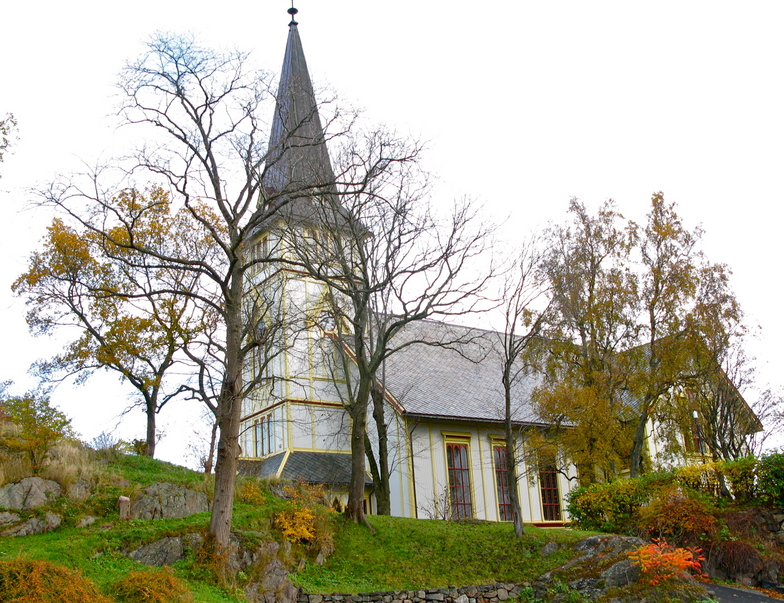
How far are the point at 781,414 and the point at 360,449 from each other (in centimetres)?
1933

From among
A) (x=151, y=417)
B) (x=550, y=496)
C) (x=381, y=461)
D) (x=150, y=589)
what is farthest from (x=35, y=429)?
(x=550, y=496)

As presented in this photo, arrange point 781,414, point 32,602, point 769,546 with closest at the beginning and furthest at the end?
point 32,602, point 769,546, point 781,414

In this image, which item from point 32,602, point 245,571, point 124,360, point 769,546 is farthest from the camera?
point 124,360

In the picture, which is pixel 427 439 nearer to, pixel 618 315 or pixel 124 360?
pixel 618 315

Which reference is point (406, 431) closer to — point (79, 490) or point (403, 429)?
point (403, 429)

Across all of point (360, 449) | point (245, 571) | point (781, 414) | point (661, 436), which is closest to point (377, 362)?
point (360, 449)

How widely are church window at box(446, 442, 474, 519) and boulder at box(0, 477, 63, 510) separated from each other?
1403cm

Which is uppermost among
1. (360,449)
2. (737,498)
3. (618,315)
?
(618,315)

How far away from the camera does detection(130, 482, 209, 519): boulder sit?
593 inches

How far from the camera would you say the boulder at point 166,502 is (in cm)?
1507

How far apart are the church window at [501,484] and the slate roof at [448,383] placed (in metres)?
1.51

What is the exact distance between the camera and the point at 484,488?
85.6 feet

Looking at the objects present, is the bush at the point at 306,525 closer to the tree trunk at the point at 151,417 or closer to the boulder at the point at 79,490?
the boulder at the point at 79,490

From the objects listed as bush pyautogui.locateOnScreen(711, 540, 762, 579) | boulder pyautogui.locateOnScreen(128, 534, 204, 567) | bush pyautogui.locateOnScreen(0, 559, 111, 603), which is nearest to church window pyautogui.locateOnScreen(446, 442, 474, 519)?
bush pyautogui.locateOnScreen(711, 540, 762, 579)
